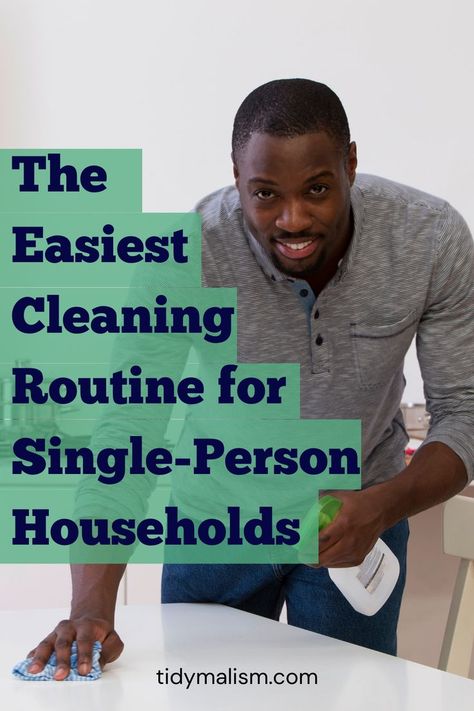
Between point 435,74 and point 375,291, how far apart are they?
163 cm

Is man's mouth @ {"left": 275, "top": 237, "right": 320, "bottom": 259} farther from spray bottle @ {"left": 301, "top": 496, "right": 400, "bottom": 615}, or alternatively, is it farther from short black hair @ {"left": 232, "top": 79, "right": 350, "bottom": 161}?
spray bottle @ {"left": 301, "top": 496, "right": 400, "bottom": 615}

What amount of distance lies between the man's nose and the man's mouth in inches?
1.4

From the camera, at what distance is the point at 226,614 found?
1.45m

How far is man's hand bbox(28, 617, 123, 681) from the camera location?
115 cm

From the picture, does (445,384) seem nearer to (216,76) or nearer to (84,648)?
(84,648)

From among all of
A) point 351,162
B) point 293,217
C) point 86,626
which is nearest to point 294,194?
point 293,217

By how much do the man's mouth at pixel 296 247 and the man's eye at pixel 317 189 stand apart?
6 cm

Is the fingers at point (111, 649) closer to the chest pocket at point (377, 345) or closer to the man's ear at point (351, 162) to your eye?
the chest pocket at point (377, 345)

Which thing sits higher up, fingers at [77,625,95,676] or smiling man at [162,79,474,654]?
smiling man at [162,79,474,654]

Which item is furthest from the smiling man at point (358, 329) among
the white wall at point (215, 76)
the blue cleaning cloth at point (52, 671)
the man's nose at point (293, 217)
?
the white wall at point (215, 76)

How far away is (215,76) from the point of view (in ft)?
9.84

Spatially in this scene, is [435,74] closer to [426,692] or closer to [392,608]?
[392,608]

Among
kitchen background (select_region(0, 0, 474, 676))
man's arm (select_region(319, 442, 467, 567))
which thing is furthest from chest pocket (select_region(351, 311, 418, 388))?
kitchen background (select_region(0, 0, 474, 676))

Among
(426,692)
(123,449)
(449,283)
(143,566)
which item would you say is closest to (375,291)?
(449,283)
